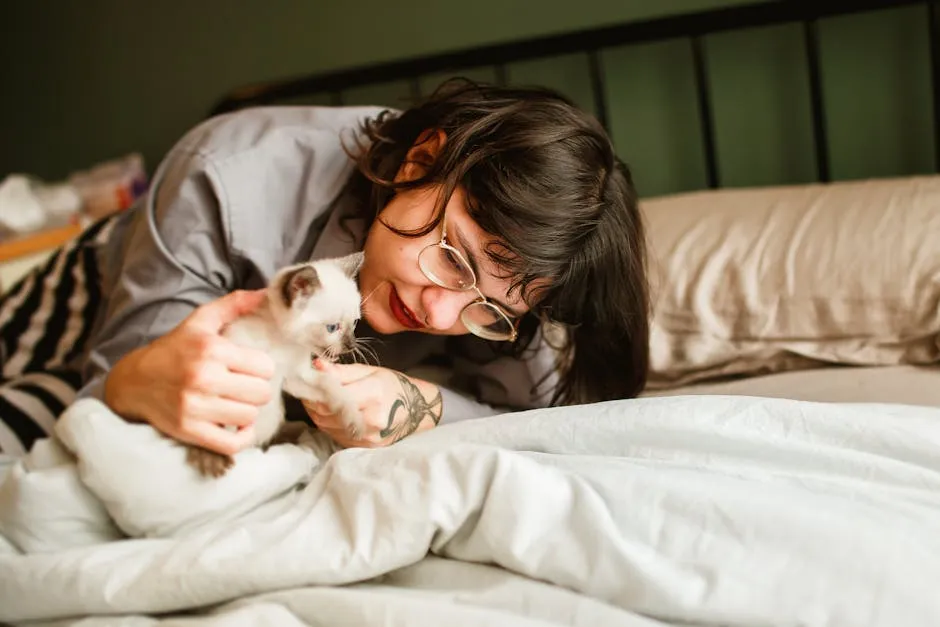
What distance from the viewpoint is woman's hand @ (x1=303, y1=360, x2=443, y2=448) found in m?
0.93

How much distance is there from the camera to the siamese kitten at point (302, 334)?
849 mm

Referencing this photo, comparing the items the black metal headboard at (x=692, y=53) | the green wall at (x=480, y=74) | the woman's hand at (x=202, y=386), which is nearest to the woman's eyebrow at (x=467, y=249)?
the woman's hand at (x=202, y=386)

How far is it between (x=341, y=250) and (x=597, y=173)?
0.34 metres

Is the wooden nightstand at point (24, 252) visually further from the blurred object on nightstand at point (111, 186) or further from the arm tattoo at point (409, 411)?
the arm tattoo at point (409, 411)

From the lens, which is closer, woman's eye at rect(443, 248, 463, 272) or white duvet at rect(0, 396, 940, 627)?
white duvet at rect(0, 396, 940, 627)

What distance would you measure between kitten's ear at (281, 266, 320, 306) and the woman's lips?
0.45 ft

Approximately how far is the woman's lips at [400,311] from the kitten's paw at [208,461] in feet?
0.84

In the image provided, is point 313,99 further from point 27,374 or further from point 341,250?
point 341,250

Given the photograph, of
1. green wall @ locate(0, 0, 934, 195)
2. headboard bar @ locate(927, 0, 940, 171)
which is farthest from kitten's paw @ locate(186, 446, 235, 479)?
headboard bar @ locate(927, 0, 940, 171)

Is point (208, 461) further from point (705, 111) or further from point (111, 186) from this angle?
point (111, 186)

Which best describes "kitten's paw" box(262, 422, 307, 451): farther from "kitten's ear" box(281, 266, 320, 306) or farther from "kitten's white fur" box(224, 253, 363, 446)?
"kitten's ear" box(281, 266, 320, 306)

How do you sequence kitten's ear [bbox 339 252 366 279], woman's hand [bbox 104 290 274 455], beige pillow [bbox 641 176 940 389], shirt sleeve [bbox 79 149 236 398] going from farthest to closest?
beige pillow [bbox 641 176 940 389] < shirt sleeve [bbox 79 149 236 398] < kitten's ear [bbox 339 252 366 279] < woman's hand [bbox 104 290 274 455]

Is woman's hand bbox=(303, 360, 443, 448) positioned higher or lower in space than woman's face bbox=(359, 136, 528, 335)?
lower

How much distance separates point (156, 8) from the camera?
231 cm
